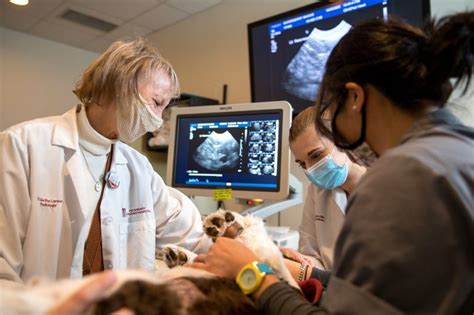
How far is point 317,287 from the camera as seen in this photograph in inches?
32.7

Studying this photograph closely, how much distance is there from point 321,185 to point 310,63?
1097 millimetres

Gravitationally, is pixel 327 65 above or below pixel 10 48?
below

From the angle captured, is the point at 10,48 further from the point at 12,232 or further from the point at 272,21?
the point at 12,232

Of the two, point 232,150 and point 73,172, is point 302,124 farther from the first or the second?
point 73,172

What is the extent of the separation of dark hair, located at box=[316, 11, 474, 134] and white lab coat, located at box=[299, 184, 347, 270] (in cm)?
76

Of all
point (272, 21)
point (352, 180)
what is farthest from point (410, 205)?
point (272, 21)

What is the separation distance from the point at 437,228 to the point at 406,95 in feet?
0.89

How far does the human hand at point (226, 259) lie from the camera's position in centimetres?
76

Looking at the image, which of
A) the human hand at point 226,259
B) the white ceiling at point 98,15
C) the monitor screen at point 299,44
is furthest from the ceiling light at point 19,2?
the human hand at point 226,259

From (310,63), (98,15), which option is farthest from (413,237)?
(98,15)

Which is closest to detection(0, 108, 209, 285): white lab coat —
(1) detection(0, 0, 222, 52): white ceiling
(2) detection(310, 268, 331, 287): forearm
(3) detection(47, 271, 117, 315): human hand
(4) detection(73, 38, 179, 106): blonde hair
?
(4) detection(73, 38, 179, 106): blonde hair

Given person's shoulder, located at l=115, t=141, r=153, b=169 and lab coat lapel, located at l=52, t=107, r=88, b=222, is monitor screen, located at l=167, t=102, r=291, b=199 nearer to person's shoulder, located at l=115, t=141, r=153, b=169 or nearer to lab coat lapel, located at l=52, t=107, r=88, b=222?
person's shoulder, located at l=115, t=141, r=153, b=169

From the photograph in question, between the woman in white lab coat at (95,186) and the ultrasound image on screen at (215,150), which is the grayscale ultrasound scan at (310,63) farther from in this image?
Result: the woman in white lab coat at (95,186)

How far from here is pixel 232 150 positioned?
184cm
